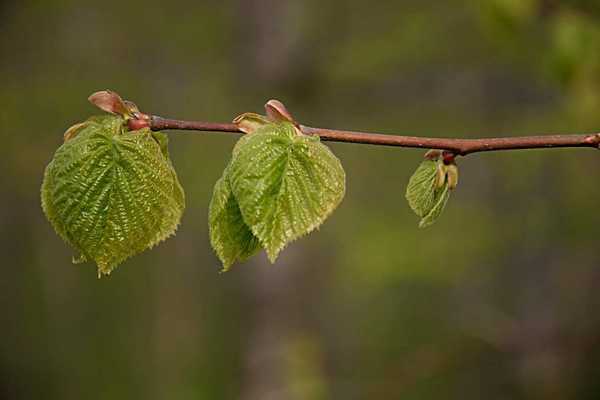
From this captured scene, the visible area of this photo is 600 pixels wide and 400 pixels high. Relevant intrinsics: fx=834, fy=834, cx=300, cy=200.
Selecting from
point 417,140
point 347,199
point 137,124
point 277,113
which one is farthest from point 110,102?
point 347,199

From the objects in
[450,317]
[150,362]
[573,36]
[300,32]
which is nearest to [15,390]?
[150,362]

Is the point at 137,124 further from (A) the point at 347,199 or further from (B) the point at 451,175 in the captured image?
(A) the point at 347,199

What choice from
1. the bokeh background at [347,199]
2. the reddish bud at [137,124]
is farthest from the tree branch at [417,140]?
the bokeh background at [347,199]

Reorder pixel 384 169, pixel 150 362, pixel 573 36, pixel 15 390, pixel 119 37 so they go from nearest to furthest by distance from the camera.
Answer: pixel 573 36 → pixel 119 37 → pixel 15 390 → pixel 150 362 → pixel 384 169

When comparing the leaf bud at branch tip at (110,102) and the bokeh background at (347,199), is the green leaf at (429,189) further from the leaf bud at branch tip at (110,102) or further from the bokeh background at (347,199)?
the bokeh background at (347,199)

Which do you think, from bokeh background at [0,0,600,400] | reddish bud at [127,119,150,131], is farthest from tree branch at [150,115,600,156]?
bokeh background at [0,0,600,400]

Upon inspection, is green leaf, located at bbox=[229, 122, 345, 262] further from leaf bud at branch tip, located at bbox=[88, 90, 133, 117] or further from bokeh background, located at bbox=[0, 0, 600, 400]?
bokeh background, located at bbox=[0, 0, 600, 400]

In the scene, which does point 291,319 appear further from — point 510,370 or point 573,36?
point 573,36
